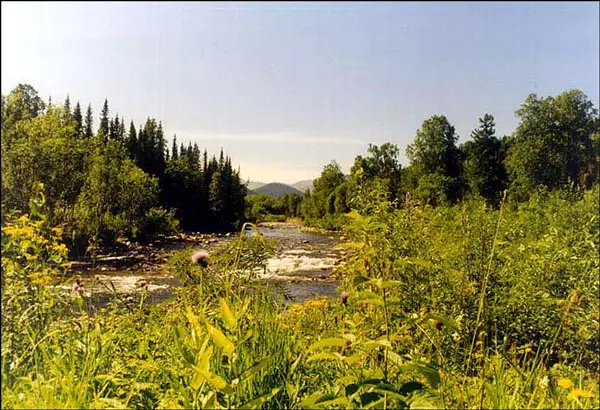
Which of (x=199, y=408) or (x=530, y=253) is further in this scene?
(x=530, y=253)

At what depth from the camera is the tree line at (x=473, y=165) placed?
495 centimetres

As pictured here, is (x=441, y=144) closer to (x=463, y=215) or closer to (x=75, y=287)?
(x=463, y=215)

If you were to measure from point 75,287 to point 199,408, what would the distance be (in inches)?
57.7

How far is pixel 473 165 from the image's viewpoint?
13.4 metres

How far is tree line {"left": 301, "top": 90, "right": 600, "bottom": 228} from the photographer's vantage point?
4953 mm

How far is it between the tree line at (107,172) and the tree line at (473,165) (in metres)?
1.44

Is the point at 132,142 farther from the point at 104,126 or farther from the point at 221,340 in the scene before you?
the point at 221,340

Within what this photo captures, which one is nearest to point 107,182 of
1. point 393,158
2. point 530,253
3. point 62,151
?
point 62,151

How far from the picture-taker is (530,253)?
4.98 m

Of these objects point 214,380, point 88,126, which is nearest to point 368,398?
point 214,380

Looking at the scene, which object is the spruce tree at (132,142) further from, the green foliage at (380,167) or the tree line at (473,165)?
the green foliage at (380,167)

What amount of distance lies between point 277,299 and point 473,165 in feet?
35.9

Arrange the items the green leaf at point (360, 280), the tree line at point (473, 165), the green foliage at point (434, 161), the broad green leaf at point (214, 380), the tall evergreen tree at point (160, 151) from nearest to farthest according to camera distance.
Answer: the broad green leaf at point (214, 380)
the green leaf at point (360, 280)
the tall evergreen tree at point (160, 151)
the tree line at point (473, 165)
the green foliage at point (434, 161)

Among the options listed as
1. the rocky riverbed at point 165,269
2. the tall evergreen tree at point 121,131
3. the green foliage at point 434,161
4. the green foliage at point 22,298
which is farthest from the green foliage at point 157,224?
the green foliage at point 434,161
